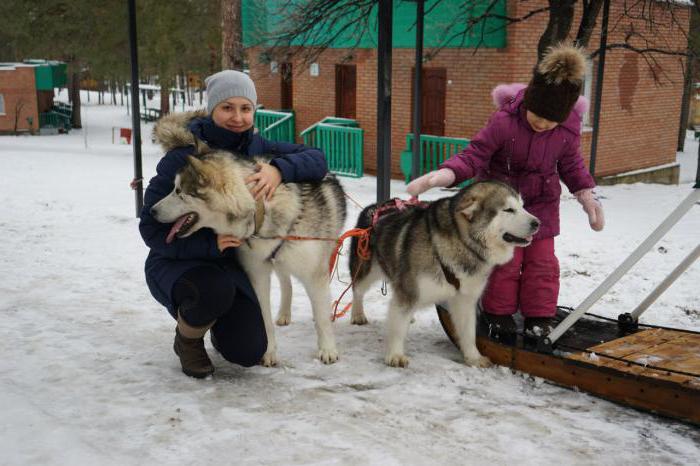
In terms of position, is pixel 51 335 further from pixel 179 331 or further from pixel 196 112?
pixel 196 112

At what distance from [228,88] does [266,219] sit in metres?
0.73

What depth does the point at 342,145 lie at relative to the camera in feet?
45.6

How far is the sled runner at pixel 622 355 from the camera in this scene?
2.96 m

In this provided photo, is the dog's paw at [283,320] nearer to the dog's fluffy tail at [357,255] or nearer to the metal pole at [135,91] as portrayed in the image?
the dog's fluffy tail at [357,255]

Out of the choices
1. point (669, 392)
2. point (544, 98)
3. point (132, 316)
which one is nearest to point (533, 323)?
point (669, 392)

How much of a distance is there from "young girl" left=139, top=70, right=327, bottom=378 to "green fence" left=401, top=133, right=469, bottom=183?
848 cm

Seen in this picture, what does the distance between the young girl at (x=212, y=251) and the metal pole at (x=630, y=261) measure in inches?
61.8

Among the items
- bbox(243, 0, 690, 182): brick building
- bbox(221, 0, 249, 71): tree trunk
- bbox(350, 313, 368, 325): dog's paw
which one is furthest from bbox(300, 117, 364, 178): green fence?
bbox(350, 313, 368, 325): dog's paw

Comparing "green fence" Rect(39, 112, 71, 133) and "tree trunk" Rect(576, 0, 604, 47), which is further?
"green fence" Rect(39, 112, 71, 133)

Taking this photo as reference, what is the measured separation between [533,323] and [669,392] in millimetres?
1000

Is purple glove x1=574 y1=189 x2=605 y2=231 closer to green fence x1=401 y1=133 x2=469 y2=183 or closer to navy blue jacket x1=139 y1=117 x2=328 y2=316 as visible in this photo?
navy blue jacket x1=139 y1=117 x2=328 y2=316

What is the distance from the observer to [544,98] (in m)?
3.47

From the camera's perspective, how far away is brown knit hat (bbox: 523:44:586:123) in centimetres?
344

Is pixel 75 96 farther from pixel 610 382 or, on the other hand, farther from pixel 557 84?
pixel 610 382
